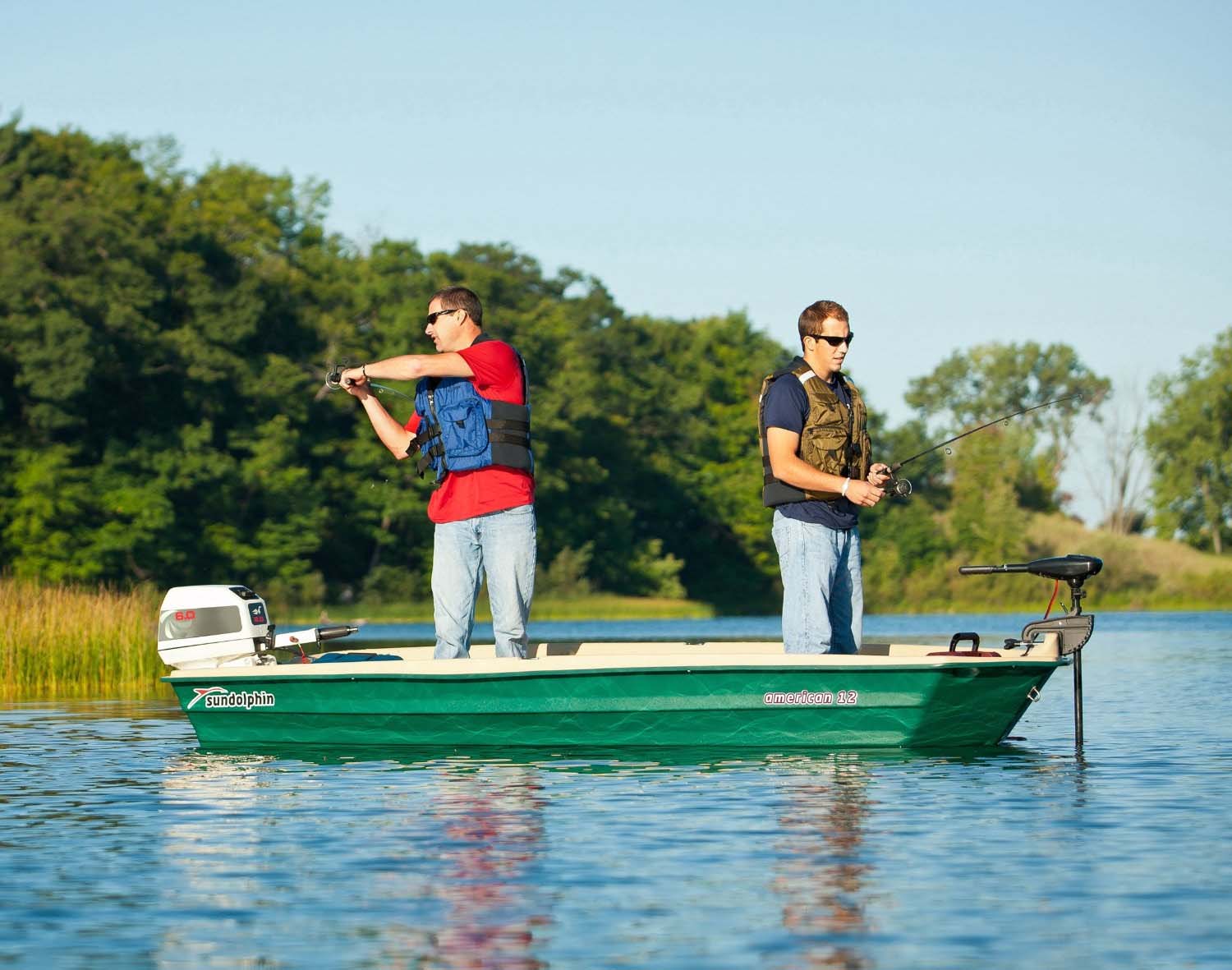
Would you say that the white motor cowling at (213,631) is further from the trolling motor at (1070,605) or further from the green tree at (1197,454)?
the green tree at (1197,454)

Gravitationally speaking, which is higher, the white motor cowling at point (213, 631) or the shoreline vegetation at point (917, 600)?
the white motor cowling at point (213, 631)

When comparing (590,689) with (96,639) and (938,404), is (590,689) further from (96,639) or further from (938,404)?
(938,404)

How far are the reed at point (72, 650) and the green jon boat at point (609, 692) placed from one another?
599 cm

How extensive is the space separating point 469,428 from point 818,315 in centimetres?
166

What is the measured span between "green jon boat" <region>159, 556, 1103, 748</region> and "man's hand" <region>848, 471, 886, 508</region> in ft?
2.74

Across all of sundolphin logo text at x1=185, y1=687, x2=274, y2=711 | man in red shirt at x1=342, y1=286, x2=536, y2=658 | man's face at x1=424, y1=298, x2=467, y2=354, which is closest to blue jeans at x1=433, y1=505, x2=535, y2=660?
man in red shirt at x1=342, y1=286, x2=536, y2=658

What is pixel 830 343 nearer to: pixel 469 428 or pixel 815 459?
pixel 815 459

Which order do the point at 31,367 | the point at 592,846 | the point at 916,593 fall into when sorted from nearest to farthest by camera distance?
the point at 592,846, the point at 31,367, the point at 916,593

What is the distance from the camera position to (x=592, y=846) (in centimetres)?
663

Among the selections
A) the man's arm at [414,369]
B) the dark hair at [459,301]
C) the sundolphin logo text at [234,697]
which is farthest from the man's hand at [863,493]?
the sundolphin logo text at [234,697]

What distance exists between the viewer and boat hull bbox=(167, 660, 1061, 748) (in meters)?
8.86

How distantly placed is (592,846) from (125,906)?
1.64m

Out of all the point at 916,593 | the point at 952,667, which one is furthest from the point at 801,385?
the point at 916,593

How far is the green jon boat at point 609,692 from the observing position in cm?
885
